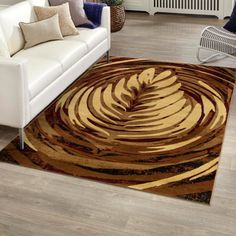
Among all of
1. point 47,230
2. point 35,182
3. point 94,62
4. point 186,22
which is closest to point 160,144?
point 35,182

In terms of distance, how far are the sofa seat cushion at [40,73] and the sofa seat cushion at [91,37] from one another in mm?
661

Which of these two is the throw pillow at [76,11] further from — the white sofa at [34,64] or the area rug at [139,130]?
the area rug at [139,130]

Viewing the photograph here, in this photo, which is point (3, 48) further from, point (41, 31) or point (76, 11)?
point (76, 11)

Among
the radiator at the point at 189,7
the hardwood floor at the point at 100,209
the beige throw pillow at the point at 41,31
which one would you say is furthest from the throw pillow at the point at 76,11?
the radiator at the point at 189,7

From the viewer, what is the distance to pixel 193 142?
11.5 feet

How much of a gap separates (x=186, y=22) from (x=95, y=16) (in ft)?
6.98

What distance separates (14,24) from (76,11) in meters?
0.84

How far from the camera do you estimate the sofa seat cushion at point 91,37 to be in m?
4.59

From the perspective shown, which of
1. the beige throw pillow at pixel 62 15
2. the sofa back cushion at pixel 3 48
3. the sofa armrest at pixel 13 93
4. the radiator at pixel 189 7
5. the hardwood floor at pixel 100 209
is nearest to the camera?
the hardwood floor at pixel 100 209

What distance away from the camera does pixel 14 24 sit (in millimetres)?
4234

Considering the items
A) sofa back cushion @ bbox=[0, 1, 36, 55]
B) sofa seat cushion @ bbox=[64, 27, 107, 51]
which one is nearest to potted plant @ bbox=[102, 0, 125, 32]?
sofa seat cushion @ bbox=[64, 27, 107, 51]

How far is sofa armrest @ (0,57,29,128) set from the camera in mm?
3281

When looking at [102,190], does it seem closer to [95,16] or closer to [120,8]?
[95,16]

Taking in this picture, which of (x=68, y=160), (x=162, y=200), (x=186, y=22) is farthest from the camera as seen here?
(x=186, y=22)
